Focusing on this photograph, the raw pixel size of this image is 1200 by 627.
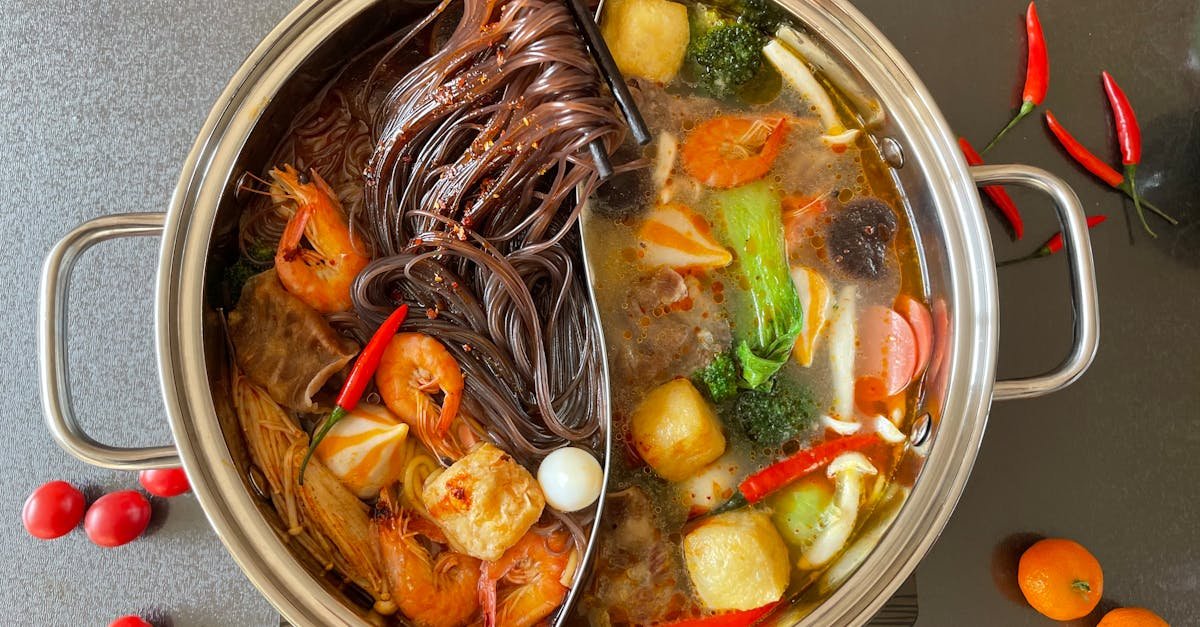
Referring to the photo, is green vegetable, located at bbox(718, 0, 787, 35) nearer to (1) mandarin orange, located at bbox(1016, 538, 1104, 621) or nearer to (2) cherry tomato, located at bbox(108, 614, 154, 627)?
(1) mandarin orange, located at bbox(1016, 538, 1104, 621)

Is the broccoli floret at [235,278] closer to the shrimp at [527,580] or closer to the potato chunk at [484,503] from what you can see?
the potato chunk at [484,503]

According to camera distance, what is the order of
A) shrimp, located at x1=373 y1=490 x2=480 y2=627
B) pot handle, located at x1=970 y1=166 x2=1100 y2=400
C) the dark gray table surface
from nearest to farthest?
pot handle, located at x1=970 y1=166 x2=1100 y2=400 → shrimp, located at x1=373 y1=490 x2=480 y2=627 → the dark gray table surface

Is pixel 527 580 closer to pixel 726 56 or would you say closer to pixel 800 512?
pixel 800 512

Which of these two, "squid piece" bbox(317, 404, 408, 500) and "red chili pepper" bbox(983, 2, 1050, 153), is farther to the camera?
Result: "red chili pepper" bbox(983, 2, 1050, 153)

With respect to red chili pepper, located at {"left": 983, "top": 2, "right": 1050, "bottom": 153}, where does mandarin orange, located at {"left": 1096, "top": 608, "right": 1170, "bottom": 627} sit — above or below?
below

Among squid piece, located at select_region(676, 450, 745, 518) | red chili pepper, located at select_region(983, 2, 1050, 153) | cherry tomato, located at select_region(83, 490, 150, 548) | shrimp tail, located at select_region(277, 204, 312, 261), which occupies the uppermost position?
red chili pepper, located at select_region(983, 2, 1050, 153)

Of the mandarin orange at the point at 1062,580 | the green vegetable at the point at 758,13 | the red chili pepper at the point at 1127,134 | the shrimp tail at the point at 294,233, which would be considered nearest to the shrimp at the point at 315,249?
the shrimp tail at the point at 294,233

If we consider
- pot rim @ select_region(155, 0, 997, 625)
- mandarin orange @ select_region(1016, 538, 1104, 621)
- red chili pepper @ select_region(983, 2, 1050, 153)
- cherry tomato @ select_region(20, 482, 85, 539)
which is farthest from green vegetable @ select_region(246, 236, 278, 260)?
mandarin orange @ select_region(1016, 538, 1104, 621)
